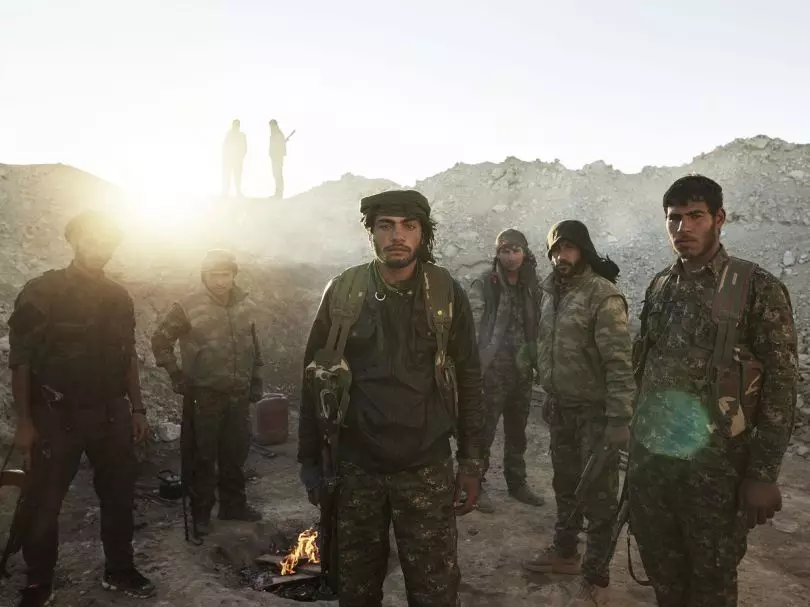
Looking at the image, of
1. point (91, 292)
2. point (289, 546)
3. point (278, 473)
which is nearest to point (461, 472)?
point (91, 292)

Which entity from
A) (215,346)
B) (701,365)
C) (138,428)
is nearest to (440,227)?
(215,346)

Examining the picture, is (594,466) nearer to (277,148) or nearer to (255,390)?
(255,390)

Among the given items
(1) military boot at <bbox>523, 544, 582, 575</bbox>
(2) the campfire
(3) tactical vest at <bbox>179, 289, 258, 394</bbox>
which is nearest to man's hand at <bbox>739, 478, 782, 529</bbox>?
(1) military boot at <bbox>523, 544, 582, 575</bbox>

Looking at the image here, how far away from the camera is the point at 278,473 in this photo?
693 centimetres

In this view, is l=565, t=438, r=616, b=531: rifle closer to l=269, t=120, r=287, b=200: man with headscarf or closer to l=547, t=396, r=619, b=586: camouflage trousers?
l=547, t=396, r=619, b=586: camouflage trousers

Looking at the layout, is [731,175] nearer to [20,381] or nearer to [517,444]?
[517,444]

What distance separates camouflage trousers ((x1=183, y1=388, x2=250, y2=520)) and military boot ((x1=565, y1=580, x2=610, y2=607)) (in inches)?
133

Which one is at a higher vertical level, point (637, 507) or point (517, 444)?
point (637, 507)

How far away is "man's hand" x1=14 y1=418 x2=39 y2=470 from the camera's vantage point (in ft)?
10.9

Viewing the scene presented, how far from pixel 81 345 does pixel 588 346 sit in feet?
12.1

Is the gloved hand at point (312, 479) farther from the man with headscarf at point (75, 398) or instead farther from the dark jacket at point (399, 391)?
the man with headscarf at point (75, 398)

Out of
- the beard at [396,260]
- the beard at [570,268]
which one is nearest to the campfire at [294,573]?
the beard at [396,260]

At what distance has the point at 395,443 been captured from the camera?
2.50 meters

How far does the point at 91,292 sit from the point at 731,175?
20694 millimetres
